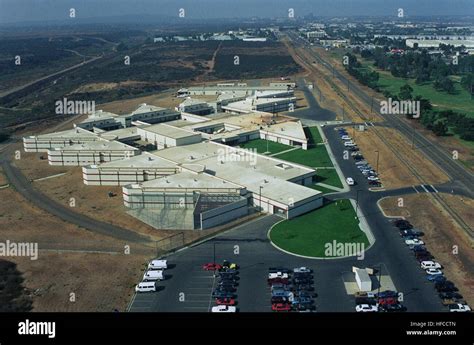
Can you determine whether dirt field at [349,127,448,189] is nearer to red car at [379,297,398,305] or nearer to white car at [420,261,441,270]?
white car at [420,261,441,270]

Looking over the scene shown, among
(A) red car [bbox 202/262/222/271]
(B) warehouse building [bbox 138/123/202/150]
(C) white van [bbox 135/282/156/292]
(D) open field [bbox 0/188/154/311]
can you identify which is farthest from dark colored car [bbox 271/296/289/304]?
(B) warehouse building [bbox 138/123/202/150]

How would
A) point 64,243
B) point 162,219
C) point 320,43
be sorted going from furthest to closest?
1. point 320,43
2. point 162,219
3. point 64,243

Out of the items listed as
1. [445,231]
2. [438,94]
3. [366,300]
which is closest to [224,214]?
[366,300]

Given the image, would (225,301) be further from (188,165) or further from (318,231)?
(188,165)

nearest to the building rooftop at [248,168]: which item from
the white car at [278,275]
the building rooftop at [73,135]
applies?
the white car at [278,275]

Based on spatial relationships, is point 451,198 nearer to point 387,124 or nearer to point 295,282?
point 295,282

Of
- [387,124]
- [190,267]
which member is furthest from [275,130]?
[190,267]
